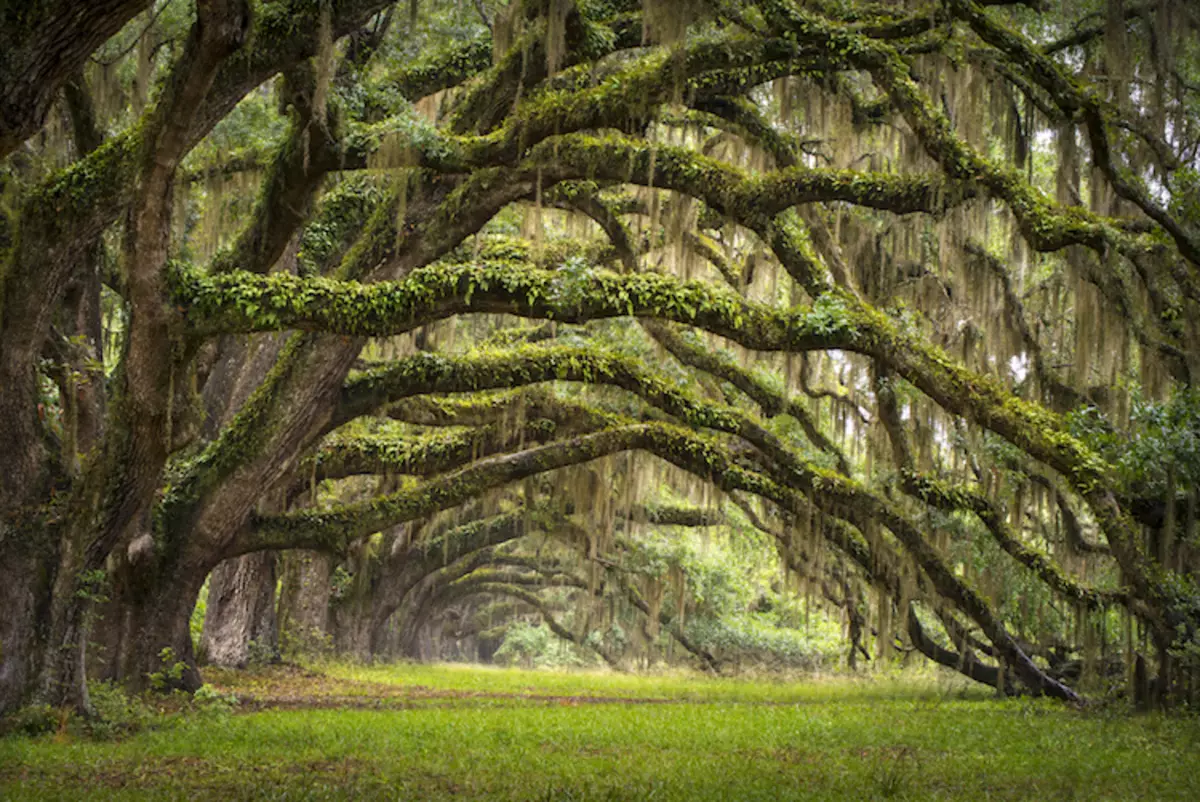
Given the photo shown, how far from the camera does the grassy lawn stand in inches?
258

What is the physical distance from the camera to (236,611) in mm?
17719

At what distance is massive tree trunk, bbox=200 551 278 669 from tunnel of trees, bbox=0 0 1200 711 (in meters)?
0.10

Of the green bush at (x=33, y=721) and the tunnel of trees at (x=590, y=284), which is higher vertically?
the tunnel of trees at (x=590, y=284)

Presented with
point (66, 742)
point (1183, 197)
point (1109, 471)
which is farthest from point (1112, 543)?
point (66, 742)

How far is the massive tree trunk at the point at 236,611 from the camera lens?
56.7 ft

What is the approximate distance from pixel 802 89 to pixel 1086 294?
3535 millimetres

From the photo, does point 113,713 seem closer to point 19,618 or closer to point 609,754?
point 19,618

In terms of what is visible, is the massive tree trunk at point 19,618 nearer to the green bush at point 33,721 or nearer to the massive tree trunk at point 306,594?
the green bush at point 33,721

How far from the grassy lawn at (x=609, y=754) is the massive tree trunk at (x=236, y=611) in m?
3.29

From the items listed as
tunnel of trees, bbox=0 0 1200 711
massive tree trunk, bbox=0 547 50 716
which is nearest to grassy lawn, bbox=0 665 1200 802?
massive tree trunk, bbox=0 547 50 716

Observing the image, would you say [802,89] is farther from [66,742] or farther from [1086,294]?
[66,742]

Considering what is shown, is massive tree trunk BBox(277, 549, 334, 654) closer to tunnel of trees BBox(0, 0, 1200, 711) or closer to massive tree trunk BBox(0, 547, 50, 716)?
tunnel of trees BBox(0, 0, 1200, 711)

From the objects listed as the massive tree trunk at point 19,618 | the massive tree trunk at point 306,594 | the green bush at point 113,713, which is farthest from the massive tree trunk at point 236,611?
the massive tree trunk at point 19,618

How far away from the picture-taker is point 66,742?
823 centimetres
